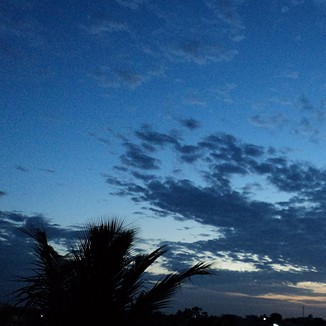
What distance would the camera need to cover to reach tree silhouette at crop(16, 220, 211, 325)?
9148 mm

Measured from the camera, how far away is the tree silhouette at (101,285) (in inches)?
360

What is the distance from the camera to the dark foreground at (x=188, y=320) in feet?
31.8

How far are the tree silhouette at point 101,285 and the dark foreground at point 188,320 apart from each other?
24 cm

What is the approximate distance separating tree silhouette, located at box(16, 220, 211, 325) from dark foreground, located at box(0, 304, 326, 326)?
0.24m

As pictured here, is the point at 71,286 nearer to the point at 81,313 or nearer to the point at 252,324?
the point at 81,313

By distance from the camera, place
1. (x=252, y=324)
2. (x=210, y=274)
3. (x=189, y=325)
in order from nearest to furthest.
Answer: (x=210, y=274)
(x=189, y=325)
(x=252, y=324)

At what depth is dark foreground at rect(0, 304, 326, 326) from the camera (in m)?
9.70

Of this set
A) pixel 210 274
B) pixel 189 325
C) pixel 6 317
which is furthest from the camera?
pixel 189 325

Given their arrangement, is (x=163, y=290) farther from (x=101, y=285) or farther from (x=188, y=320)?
(x=188, y=320)

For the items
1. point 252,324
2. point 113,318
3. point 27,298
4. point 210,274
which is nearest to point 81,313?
point 113,318

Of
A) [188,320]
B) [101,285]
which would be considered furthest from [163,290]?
[188,320]

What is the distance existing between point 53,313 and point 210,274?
10.5ft

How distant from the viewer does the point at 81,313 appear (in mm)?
9148

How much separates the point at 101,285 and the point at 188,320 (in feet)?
145
